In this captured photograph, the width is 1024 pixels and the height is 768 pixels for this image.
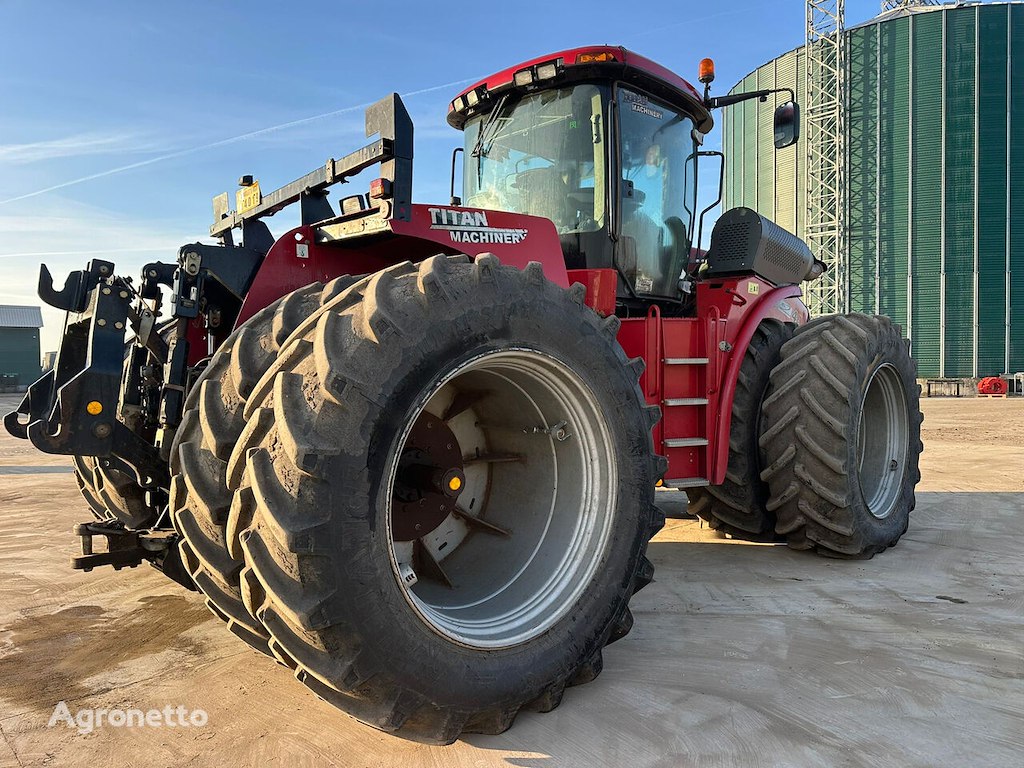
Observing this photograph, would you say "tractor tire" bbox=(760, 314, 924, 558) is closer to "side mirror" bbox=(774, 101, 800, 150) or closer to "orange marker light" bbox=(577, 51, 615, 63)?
"side mirror" bbox=(774, 101, 800, 150)

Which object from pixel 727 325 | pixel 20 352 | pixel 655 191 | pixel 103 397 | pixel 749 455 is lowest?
pixel 749 455

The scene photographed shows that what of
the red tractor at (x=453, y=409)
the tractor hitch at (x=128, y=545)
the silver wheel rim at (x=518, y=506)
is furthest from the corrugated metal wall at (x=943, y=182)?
the tractor hitch at (x=128, y=545)

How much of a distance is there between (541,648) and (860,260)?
31.4 metres

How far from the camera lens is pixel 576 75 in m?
4.42

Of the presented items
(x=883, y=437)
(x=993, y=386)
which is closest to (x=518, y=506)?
(x=883, y=437)

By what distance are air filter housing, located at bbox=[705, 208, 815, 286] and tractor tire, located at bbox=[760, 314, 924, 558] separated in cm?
54

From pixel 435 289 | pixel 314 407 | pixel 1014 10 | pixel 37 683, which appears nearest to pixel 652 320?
pixel 435 289

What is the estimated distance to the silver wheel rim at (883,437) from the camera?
18.8ft

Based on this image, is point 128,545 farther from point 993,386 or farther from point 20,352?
point 20,352

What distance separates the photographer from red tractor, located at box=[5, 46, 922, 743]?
220 centimetres

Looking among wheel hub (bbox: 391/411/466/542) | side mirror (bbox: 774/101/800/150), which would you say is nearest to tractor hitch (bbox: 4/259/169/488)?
wheel hub (bbox: 391/411/466/542)

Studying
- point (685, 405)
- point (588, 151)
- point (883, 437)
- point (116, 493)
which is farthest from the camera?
Result: point (883, 437)

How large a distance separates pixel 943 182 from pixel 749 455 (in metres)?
29.3

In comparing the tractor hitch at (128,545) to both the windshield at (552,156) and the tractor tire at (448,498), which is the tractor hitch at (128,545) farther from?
the windshield at (552,156)
